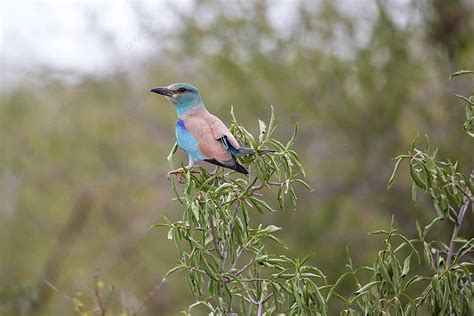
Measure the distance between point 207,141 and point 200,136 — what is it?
0.16 metres

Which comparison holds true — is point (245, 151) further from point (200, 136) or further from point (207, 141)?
point (200, 136)

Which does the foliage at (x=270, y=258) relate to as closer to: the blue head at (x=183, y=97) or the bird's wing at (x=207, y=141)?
the bird's wing at (x=207, y=141)

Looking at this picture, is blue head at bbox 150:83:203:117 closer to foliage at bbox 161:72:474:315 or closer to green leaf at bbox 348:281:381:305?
foliage at bbox 161:72:474:315

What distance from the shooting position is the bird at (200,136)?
5055 mm

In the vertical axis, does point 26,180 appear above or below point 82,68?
below

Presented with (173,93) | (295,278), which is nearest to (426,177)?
(295,278)

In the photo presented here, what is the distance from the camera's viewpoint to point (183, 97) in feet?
20.0

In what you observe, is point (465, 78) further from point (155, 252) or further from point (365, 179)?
point (155, 252)

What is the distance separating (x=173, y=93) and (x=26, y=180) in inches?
580

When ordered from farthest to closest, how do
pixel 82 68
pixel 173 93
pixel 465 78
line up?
1. pixel 82 68
2. pixel 465 78
3. pixel 173 93

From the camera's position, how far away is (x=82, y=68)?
1848cm

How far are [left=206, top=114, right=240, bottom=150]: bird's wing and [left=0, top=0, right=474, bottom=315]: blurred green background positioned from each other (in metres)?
7.34

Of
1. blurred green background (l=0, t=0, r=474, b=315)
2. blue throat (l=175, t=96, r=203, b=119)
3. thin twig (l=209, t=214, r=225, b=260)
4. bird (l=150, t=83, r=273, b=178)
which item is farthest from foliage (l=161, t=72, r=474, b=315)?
blurred green background (l=0, t=0, r=474, b=315)

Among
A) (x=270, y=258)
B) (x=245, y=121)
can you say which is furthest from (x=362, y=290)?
(x=245, y=121)
